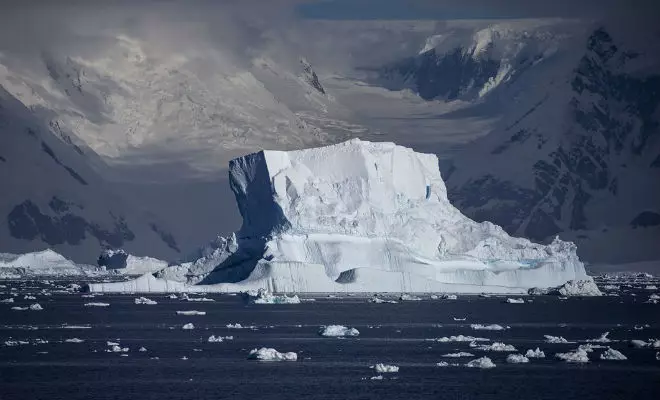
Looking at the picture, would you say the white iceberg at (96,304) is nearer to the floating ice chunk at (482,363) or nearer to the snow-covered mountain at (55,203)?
the floating ice chunk at (482,363)

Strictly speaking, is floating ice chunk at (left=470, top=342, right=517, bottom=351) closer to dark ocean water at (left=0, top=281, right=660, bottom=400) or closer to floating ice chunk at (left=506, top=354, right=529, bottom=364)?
dark ocean water at (left=0, top=281, right=660, bottom=400)

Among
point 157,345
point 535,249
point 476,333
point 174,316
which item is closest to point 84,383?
point 157,345

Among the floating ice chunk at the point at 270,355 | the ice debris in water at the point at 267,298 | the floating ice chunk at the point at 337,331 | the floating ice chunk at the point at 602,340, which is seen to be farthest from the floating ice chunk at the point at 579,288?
the floating ice chunk at the point at 270,355

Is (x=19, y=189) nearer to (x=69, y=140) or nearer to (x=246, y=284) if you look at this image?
(x=69, y=140)

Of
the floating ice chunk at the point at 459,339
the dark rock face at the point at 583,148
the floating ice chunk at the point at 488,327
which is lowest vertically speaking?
the floating ice chunk at the point at 459,339

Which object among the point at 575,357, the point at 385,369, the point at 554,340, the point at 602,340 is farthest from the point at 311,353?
the point at 602,340

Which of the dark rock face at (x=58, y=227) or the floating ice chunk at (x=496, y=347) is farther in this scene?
the dark rock face at (x=58, y=227)
